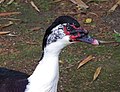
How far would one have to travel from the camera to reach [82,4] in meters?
6.40

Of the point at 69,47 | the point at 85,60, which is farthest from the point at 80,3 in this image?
the point at 85,60

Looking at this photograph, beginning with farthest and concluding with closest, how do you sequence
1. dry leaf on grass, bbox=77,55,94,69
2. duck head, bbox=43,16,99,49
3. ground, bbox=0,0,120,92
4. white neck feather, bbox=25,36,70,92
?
dry leaf on grass, bbox=77,55,94,69
ground, bbox=0,0,120,92
white neck feather, bbox=25,36,70,92
duck head, bbox=43,16,99,49

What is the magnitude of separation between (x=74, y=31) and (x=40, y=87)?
544 millimetres

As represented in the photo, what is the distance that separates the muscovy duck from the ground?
1.12 meters

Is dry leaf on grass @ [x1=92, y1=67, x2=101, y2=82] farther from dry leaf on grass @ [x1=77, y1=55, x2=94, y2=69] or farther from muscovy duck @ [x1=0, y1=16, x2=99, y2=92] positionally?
muscovy duck @ [x1=0, y1=16, x2=99, y2=92]

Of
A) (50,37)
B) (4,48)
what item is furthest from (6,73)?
(4,48)

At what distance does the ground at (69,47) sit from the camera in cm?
499

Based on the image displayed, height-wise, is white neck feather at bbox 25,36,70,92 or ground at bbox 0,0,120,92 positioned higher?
white neck feather at bbox 25,36,70,92

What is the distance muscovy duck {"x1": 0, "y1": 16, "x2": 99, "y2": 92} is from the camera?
3.56 meters

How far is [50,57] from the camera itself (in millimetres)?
3668

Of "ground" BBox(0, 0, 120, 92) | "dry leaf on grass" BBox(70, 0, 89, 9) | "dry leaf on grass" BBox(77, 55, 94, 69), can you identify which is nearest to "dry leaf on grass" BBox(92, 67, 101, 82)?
"ground" BBox(0, 0, 120, 92)

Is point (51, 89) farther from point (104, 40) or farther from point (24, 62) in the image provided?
point (104, 40)

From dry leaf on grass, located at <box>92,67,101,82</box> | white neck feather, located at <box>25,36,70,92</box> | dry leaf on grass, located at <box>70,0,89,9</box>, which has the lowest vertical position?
dry leaf on grass, located at <box>70,0,89,9</box>

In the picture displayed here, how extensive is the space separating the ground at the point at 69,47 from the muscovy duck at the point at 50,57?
1.12 m
